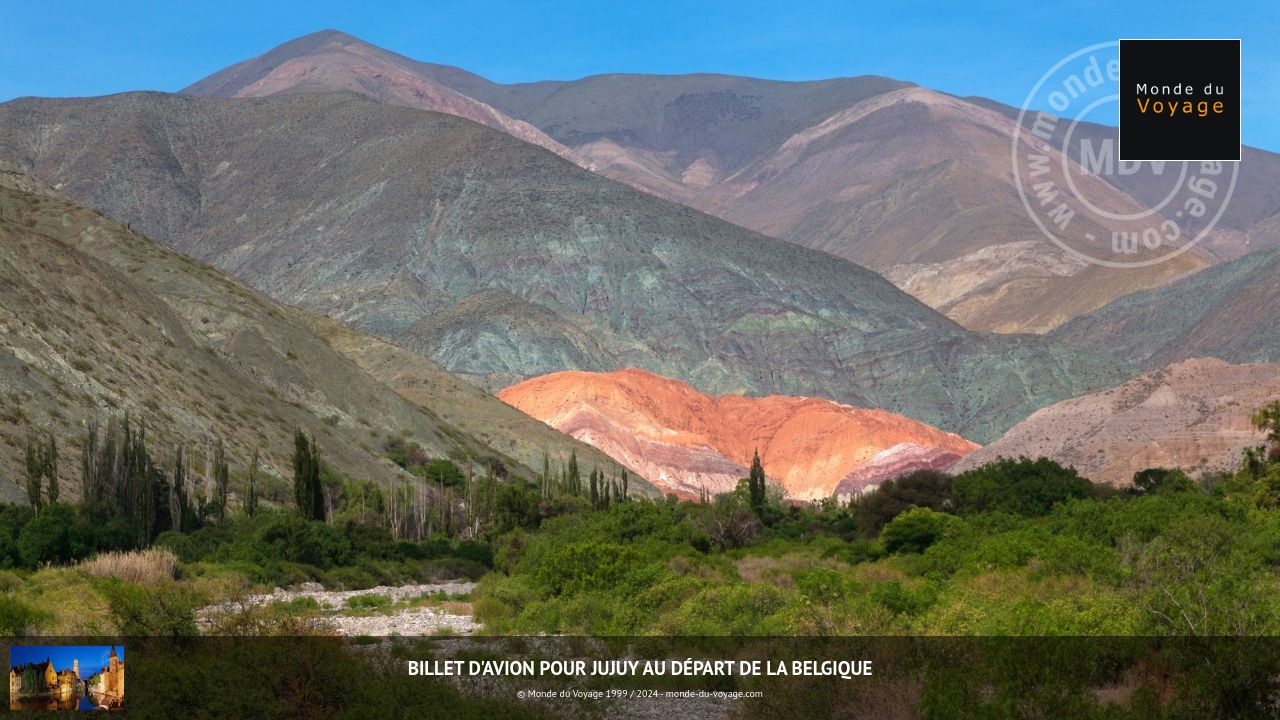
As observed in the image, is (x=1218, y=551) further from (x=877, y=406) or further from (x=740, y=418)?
(x=877, y=406)

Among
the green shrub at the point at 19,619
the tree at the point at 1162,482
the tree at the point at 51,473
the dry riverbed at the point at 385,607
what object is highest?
the tree at the point at 51,473

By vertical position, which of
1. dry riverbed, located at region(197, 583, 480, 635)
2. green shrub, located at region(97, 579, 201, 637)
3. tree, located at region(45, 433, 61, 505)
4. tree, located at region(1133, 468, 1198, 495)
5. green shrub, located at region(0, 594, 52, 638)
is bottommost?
dry riverbed, located at region(197, 583, 480, 635)

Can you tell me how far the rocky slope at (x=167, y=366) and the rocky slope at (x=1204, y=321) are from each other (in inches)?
3561

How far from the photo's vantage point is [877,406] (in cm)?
15812

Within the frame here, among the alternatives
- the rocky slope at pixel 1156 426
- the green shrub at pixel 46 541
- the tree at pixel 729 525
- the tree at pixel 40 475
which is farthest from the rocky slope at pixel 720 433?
the green shrub at pixel 46 541

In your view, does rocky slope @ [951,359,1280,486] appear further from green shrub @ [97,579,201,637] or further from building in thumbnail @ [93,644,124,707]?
building in thumbnail @ [93,644,124,707]

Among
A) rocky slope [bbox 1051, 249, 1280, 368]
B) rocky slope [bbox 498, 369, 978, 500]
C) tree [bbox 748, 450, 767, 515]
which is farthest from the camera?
rocky slope [bbox 1051, 249, 1280, 368]

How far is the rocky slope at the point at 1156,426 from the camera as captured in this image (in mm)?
77188

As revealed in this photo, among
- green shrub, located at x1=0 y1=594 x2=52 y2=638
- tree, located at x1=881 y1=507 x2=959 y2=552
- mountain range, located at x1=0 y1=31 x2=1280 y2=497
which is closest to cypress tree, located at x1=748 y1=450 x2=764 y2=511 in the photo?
mountain range, located at x1=0 y1=31 x2=1280 y2=497

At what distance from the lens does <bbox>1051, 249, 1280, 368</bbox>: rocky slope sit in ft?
523

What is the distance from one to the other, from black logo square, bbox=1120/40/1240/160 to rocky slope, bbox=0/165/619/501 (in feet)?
128

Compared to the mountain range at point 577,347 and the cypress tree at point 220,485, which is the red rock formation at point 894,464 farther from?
the cypress tree at point 220,485

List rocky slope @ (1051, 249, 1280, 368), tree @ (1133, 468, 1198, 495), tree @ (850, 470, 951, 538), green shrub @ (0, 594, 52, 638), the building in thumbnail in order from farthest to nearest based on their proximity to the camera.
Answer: rocky slope @ (1051, 249, 1280, 368), tree @ (850, 470, 951, 538), tree @ (1133, 468, 1198, 495), green shrub @ (0, 594, 52, 638), the building in thumbnail

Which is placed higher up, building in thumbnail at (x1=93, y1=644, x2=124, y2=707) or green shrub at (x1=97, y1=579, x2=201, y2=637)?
green shrub at (x1=97, y1=579, x2=201, y2=637)
